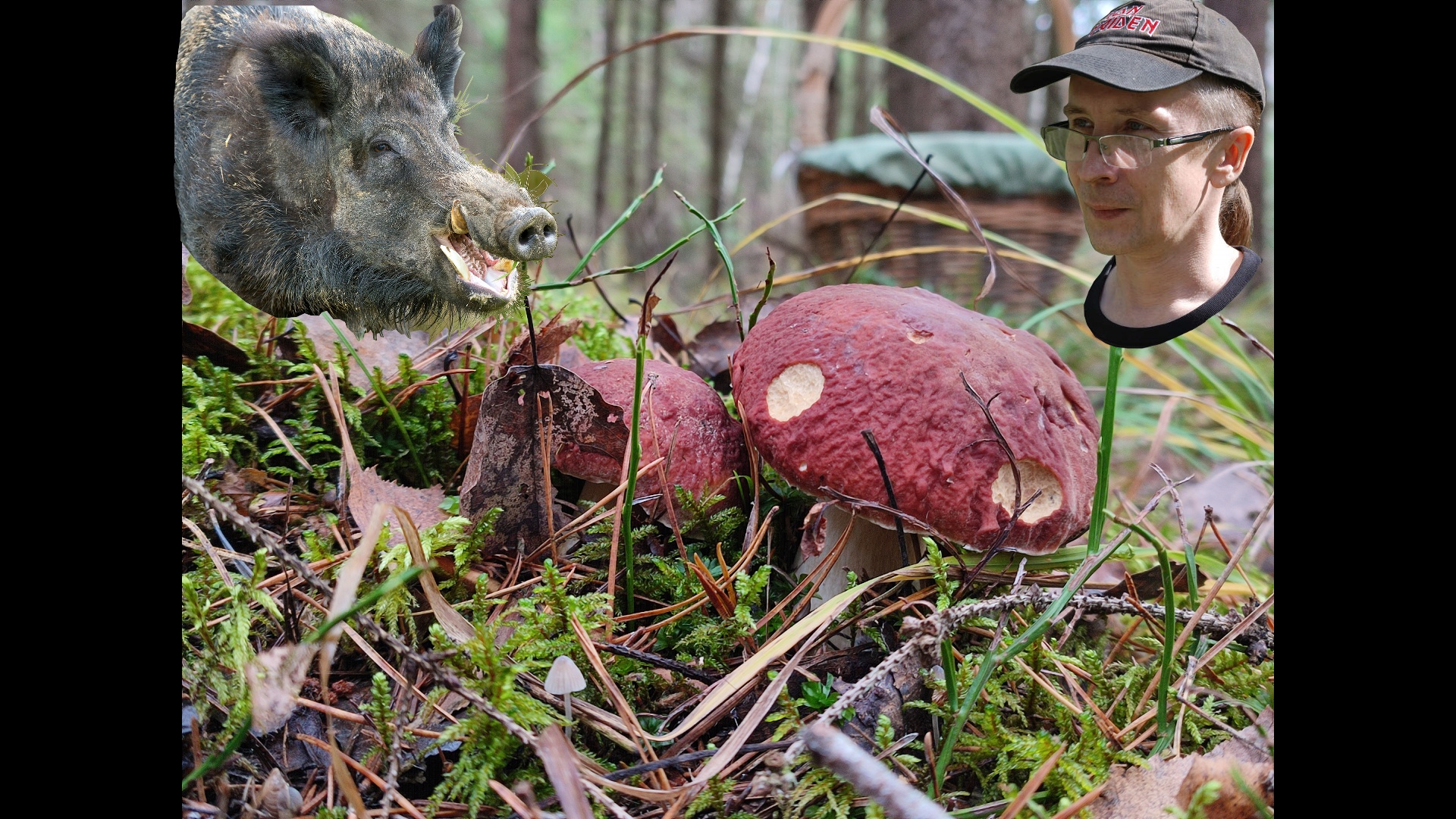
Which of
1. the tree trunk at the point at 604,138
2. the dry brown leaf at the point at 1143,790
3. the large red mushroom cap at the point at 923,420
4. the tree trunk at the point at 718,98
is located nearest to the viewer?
the dry brown leaf at the point at 1143,790

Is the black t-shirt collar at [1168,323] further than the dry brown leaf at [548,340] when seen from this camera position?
No

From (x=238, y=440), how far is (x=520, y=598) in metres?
0.53

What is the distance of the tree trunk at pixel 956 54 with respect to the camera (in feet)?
12.9

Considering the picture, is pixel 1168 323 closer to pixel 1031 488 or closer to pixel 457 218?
pixel 1031 488

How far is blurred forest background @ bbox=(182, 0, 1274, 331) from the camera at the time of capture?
6.28 feet

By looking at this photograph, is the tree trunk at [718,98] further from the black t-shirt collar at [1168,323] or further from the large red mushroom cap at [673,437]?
the black t-shirt collar at [1168,323]

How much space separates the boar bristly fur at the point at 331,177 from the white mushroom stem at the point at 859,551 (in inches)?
25.4

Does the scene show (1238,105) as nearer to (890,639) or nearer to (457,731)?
(890,639)

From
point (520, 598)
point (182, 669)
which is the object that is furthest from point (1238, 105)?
point (182, 669)

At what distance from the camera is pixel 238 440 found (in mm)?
1271

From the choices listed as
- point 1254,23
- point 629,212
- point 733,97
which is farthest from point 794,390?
point 733,97

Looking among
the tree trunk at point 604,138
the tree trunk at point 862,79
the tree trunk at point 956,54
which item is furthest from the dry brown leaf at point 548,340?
the tree trunk at point 862,79

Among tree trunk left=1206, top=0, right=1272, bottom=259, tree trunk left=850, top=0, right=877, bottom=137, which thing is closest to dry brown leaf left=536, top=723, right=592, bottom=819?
tree trunk left=1206, top=0, right=1272, bottom=259

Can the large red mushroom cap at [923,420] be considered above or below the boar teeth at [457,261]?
below
